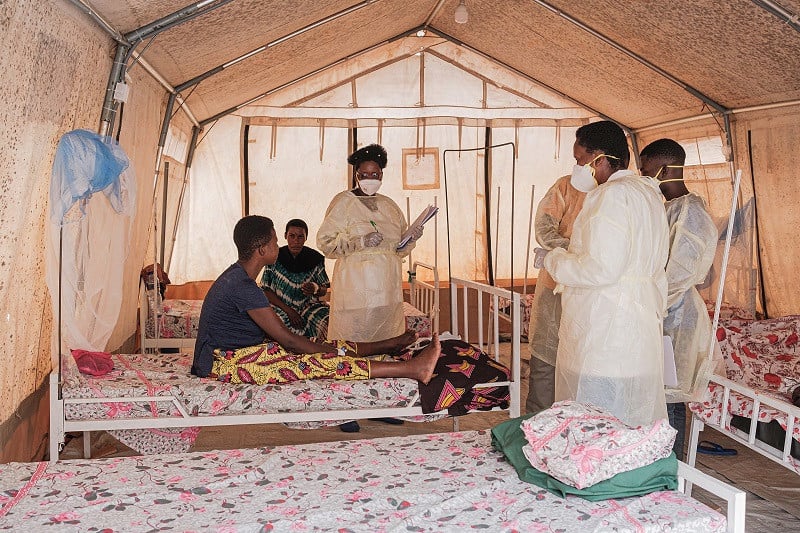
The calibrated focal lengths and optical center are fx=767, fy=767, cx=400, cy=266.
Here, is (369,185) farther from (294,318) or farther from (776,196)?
(776,196)

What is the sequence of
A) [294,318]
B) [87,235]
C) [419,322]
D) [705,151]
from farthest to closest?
[705,151] < [419,322] < [294,318] < [87,235]

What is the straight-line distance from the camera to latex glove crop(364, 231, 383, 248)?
4355mm

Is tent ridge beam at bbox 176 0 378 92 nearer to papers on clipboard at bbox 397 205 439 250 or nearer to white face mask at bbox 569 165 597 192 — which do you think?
papers on clipboard at bbox 397 205 439 250

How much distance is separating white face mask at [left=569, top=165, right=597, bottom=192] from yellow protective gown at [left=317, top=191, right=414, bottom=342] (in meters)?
1.44

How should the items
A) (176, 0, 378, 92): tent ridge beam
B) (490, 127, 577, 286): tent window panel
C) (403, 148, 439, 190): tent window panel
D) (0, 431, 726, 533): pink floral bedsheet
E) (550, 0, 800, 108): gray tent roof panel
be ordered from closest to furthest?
(0, 431, 726, 533): pink floral bedsheet → (550, 0, 800, 108): gray tent roof panel → (176, 0, 378, 92): tent ridge beam → (403, 148, 439, 190): tent window panel → (490, 127, 577, 286): tent window panel

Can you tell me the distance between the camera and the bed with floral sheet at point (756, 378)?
3.11 metres

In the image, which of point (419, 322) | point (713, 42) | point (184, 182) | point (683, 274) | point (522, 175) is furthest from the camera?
point (522, 175)

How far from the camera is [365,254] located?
4.40m

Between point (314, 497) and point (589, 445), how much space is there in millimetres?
864

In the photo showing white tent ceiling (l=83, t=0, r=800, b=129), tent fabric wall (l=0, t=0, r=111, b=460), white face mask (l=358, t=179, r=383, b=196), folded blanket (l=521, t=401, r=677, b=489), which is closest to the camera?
folded blanket (l=521, t=401, r=677, b=489)

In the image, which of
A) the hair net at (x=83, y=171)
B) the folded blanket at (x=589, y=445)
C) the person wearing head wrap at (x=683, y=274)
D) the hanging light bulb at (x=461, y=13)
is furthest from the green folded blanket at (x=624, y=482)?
the hanging light bulb at (x=461, y=13)

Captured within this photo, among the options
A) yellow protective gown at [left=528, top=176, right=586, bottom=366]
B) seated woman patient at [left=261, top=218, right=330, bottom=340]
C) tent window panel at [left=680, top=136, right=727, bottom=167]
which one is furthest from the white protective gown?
tent window panel at [left=680, top=136, right=727, bottom=167]

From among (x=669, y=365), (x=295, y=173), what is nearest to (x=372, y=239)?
(x=669, y=365)

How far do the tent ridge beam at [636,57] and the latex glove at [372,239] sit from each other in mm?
2370
